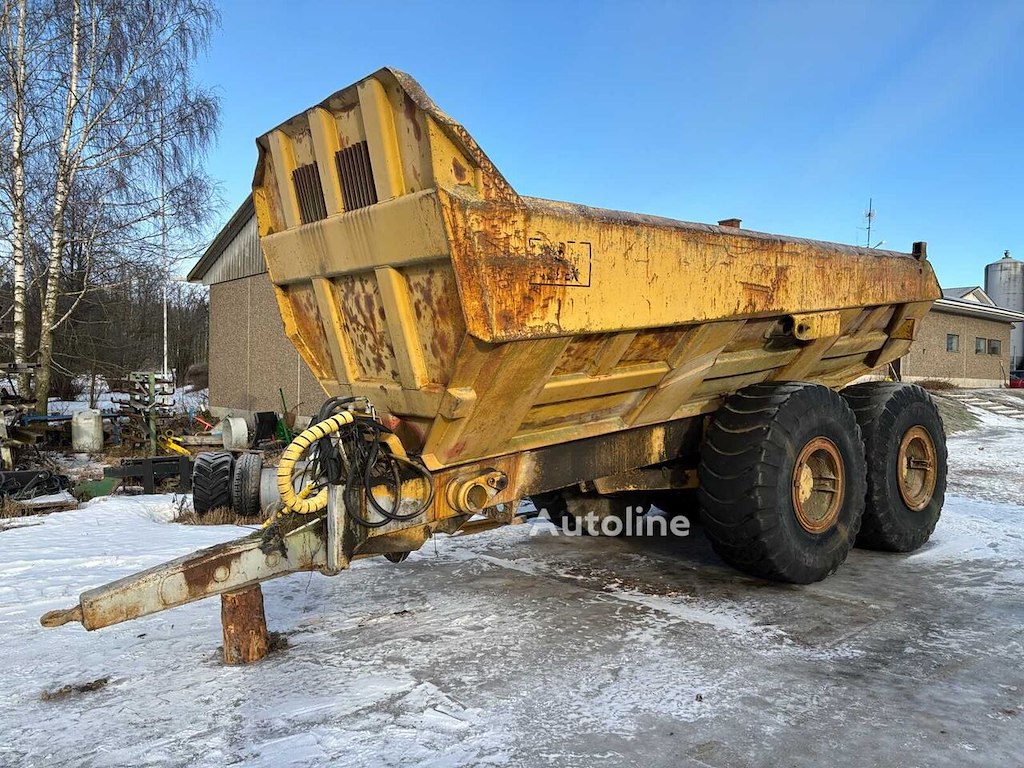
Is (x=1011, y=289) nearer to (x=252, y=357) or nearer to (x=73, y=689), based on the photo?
(x=252, y=357)

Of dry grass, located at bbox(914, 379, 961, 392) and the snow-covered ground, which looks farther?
dry grass, located at bbox(914, 379, 961, 392)

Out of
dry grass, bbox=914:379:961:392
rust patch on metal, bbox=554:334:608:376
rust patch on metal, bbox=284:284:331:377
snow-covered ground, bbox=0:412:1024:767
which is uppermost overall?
rust patch on metal, bbox=284:284:331:377

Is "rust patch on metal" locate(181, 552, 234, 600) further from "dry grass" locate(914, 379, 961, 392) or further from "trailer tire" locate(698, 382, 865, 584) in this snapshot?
"dry grass" locate(914, 379, 961, 392)

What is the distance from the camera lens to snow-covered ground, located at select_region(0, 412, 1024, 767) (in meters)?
2.63

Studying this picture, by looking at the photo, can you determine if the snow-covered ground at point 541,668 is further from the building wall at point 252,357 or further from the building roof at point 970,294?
the building roof at point 970,294

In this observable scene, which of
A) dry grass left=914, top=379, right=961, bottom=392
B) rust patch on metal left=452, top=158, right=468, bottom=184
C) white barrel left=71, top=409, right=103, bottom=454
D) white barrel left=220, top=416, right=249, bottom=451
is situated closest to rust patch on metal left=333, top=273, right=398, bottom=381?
rust patch on metal left=452, top=158, right=468, bottom=184

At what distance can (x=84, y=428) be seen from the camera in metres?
12.9

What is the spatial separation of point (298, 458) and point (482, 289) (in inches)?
43.4

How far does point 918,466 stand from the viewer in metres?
5.62

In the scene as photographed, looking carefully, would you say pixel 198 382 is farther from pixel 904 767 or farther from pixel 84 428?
pixel 904 767

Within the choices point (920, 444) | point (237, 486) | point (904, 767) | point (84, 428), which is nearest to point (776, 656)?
point (904, 767)

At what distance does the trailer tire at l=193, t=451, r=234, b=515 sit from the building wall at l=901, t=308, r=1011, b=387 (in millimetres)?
19891

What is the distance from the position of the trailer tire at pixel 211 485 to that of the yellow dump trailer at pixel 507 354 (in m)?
3.21

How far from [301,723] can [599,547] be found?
10.2ft
